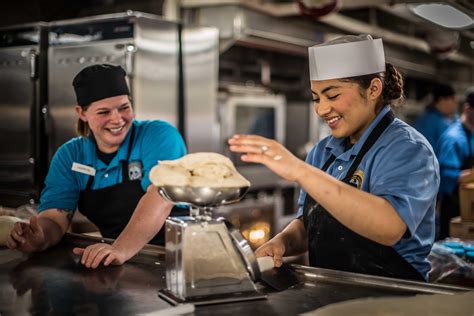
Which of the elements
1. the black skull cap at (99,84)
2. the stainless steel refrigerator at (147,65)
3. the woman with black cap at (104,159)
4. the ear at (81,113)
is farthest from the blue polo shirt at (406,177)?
the stainless steel refrigerator at (147,65)

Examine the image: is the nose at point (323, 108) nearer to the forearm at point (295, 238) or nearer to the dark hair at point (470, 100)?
the forearm at point (295, 238)

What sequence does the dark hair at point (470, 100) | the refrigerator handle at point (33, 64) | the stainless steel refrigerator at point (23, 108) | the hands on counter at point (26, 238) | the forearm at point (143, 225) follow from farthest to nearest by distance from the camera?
the dark hair at point (470, 100) → the refrigerator handle at point (33, 64) → the stainless steel refrigerator at point (23, 108) → the hands on counter at point (26, 238) → the forearm at point (143, 225)

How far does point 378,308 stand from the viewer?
4.77 feet

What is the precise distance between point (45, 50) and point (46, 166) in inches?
29.2

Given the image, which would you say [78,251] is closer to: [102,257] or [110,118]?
[102,257]

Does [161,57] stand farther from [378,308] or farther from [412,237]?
[378,308]

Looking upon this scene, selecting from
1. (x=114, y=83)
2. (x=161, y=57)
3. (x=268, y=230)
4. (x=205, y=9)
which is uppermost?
(x=205, y=9)

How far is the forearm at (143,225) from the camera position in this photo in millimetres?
2082

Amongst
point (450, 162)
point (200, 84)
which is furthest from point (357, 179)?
point (450, 162)

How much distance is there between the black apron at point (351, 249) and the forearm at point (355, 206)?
212 mm

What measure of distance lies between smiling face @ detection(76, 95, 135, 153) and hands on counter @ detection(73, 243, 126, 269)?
0.58 m

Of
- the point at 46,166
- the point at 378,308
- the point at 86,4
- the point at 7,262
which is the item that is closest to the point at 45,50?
the point at 46,166

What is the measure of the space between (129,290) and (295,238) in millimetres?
645

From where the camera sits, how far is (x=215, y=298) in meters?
1.58
